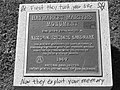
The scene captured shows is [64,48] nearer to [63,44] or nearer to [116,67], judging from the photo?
[63,44]

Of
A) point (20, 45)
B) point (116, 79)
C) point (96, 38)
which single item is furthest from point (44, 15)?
point (116, 79)

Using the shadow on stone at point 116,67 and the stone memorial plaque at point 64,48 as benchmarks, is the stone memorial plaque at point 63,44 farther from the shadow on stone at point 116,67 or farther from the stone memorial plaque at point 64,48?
the shadow on stone at point 116,67

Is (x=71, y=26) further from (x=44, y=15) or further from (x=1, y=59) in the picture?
(x=1, y=59)

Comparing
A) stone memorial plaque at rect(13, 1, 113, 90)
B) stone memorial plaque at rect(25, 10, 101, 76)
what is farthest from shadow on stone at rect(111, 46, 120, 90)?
stone memorial plaque at rect(25, 10, 101, 76)

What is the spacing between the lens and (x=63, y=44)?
13.7 ft

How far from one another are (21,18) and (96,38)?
1.30m

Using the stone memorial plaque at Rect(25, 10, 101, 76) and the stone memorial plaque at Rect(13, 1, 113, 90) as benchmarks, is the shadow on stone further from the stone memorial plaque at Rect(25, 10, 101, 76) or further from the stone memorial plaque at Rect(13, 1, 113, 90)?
the stone memorial plaque at Rect(25, 10, 101, 76)

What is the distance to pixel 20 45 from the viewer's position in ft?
13.9

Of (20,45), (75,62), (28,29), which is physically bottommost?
(75,62)

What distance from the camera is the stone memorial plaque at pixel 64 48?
13.1 feet

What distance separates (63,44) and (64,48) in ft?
0.22

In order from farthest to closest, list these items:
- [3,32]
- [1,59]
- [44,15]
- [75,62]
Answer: [3,32], [1,59], [44,15], [75,62]

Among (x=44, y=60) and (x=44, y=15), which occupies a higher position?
(x=44, y=15)

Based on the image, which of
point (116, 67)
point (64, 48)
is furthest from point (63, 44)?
point (116, 67)
